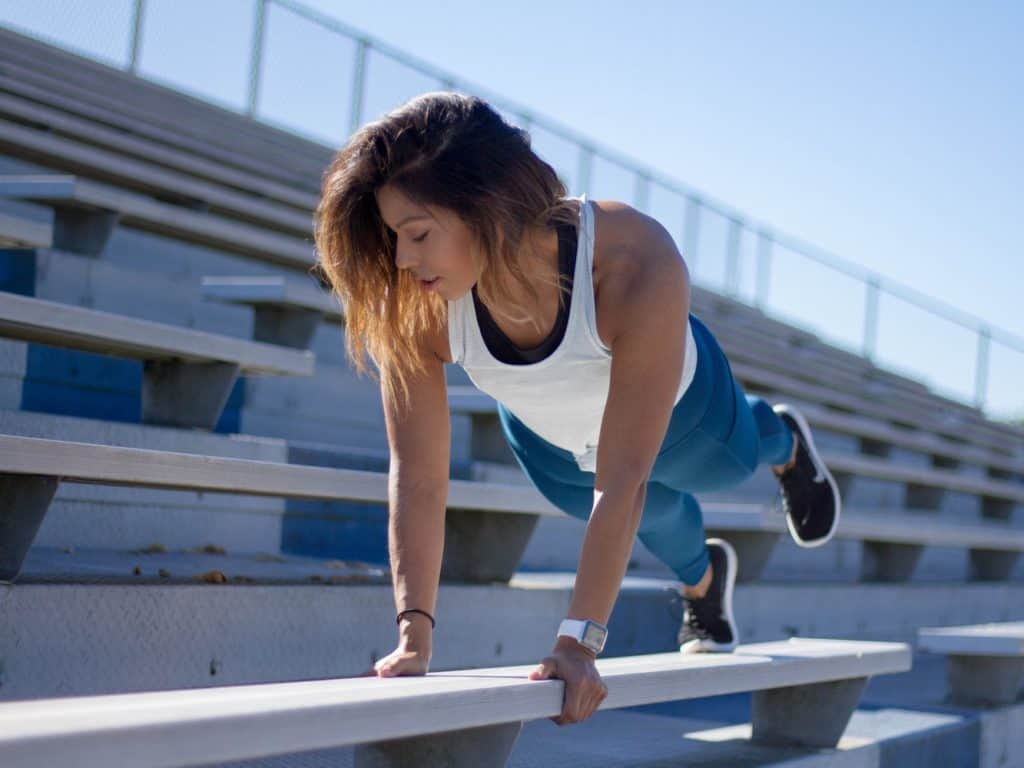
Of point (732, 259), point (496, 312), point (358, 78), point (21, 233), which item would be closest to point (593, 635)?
point (496, 312)

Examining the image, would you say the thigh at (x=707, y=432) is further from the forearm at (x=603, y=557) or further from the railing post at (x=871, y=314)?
the railing post at (x=871, y=314)

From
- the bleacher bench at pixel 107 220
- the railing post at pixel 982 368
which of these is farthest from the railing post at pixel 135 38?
the railing post at pixel 982 368

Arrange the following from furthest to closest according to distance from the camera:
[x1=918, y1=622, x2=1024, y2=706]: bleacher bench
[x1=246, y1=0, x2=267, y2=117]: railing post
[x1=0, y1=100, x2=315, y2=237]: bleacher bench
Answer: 1. [x1=246, y1=0, x2=267, y2=117]: railing post
2. [x1=0, y1=100, x2=315, y2=237]: bleacher bench
3. [x1=918, y1=622, x2=1024, y2=706]: bleacher bench

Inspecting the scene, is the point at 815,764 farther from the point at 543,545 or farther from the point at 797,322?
the point at 797,322

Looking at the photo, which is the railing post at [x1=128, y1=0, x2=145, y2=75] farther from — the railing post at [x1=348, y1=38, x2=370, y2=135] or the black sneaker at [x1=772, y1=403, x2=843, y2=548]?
the black sneaker at [x1=772, y1=403, x2=843, y2=548]

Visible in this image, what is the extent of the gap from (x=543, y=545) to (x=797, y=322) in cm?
680

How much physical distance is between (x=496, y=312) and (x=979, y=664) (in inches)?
66.2

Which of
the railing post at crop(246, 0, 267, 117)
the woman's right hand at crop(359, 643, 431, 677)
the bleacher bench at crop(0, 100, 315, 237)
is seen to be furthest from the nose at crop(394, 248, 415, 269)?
the railing post at crop(246, 0, 267, 117)

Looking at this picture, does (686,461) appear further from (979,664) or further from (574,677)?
(979,664)

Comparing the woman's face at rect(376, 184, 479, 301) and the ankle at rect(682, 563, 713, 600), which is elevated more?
the woman's face at rect(376, 184, 479, 301)

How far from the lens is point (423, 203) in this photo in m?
1.31

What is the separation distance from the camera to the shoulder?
1412 millimetres

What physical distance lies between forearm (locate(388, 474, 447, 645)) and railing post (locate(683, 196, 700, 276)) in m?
8.08

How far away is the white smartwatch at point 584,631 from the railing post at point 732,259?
8.56m
